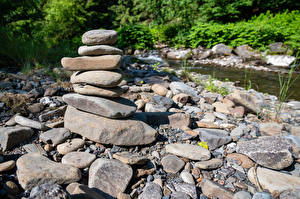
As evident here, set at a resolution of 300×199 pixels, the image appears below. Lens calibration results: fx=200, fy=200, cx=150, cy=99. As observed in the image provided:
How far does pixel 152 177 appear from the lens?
6.63 feet

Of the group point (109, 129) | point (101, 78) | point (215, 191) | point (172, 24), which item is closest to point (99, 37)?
point (101, 78)

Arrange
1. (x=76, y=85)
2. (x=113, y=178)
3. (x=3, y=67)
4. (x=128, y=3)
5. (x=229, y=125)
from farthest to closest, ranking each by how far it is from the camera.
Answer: (x=128, y=3), (x=3, y=67), (x=229, y=125), (x=76, y=85), (x=113, y=178)

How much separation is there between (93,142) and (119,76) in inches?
34.3

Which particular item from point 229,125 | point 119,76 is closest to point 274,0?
point 229,125

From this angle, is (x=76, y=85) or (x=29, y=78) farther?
(x=29, y=78)

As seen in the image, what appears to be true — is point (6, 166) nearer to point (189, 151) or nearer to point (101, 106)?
point (101, 106)

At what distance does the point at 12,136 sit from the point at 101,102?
40.1 inches

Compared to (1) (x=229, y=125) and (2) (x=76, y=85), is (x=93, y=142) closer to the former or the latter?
(2) (x=76, y=85)

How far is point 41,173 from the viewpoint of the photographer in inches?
66.6

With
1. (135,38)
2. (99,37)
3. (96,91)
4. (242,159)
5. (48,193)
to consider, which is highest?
(99,37)

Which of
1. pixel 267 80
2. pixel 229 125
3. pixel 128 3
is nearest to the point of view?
pixel 229 125

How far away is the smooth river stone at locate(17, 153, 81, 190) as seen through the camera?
5.42 feet

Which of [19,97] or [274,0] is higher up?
[274,0]

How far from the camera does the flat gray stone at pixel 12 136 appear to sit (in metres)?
2.16
